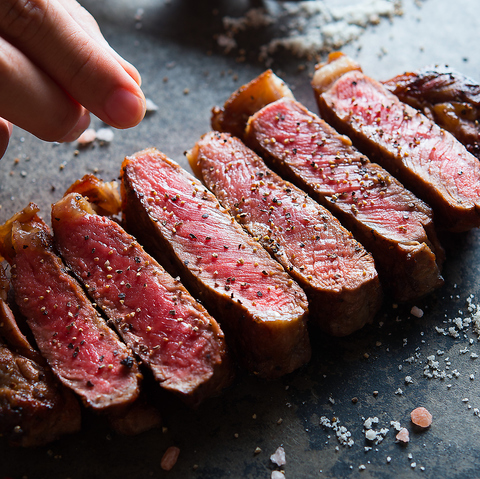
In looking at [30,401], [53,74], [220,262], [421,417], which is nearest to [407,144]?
[220,262]

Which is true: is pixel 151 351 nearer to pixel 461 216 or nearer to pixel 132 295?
pixel 132 295

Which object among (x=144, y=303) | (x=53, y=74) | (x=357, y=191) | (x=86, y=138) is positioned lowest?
(x=357, y=191)

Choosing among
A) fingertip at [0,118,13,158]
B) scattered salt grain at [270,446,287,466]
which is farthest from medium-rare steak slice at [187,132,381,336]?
fingertip at [0,118,13,158]

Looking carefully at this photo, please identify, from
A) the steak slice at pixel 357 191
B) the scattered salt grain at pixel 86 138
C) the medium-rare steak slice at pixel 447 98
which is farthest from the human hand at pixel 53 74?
the medium-rare steak slice at pixel 447 98

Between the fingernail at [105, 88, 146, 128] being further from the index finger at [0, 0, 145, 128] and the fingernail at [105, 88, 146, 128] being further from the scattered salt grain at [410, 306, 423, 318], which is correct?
the scattered salt grain at [410, 306, 423, 318]

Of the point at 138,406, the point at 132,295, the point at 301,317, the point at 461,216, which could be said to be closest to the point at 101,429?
the point at 138,406

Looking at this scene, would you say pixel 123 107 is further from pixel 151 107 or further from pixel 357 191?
pixel 151 107
